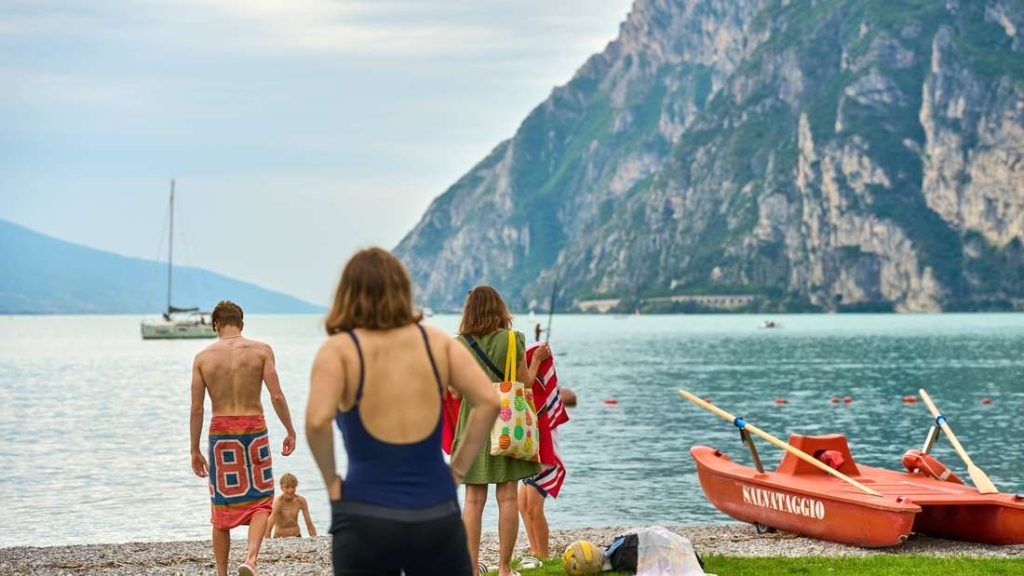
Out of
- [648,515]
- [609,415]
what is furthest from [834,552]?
[609,415]

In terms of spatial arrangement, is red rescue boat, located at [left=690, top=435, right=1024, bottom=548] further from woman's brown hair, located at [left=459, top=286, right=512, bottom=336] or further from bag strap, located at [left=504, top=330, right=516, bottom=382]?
woman's brown hair, located at [left=459, top=286, right=512, bottom=336]

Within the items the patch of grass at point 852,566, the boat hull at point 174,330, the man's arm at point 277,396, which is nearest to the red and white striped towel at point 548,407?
the patch of grass at point 852,566

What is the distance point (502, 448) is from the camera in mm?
11109

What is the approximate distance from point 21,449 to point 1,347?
124 metres

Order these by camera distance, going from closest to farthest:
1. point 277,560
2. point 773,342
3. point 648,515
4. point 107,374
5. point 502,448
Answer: point 502,448
point 277,560
point 648,515
point 107,374
point 773,342

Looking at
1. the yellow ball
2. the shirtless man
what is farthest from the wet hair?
the yellow ball

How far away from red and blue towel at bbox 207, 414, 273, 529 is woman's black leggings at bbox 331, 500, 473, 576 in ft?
15.8

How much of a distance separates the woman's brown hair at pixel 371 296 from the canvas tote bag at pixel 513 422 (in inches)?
185

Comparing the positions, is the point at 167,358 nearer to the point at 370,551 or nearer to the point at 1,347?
the point at 1,347

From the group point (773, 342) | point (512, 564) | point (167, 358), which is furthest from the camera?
point (773, 342)

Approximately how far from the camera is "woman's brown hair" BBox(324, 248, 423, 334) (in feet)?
20.4

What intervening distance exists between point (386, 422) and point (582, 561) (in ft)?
21.5

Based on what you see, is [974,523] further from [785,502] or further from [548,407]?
[548,407]

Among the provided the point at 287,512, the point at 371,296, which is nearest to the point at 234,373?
the point at 371,296
